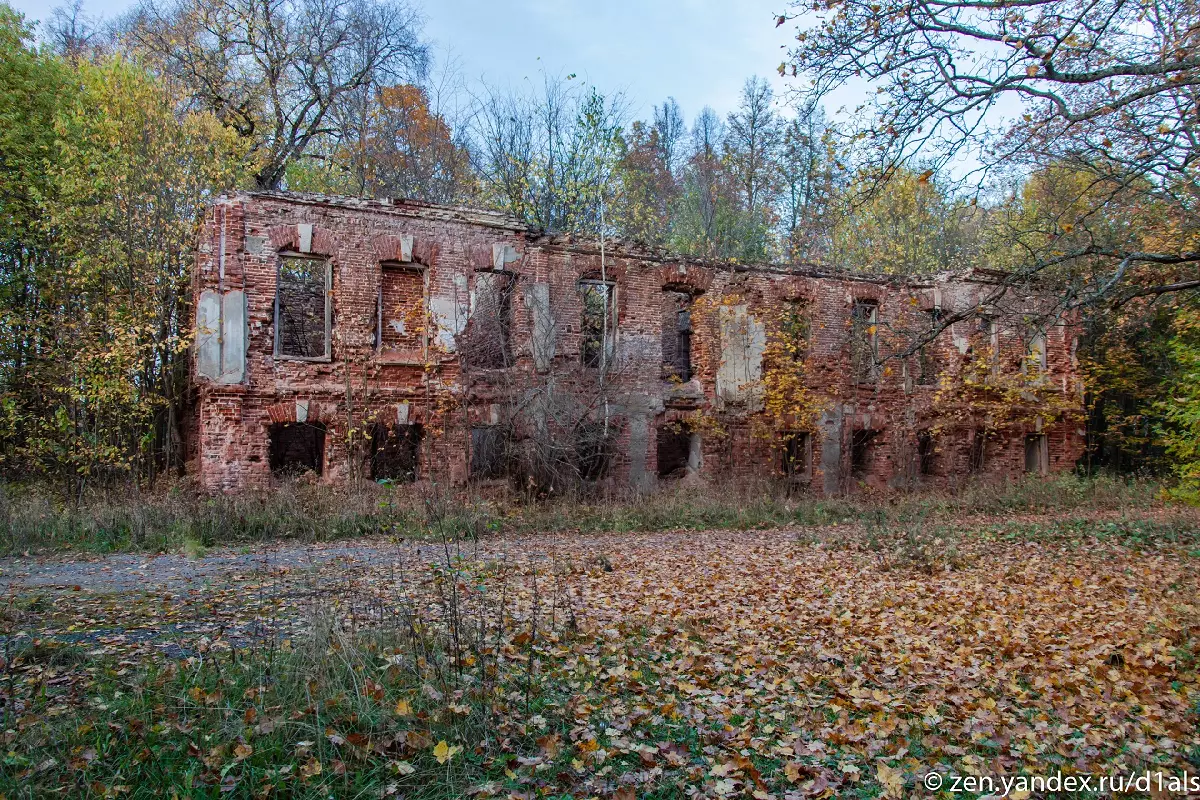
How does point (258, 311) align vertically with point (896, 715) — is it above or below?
above

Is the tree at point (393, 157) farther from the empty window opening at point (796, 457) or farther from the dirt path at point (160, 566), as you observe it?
the dirt path at point (160, 566)

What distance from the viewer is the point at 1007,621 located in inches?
281

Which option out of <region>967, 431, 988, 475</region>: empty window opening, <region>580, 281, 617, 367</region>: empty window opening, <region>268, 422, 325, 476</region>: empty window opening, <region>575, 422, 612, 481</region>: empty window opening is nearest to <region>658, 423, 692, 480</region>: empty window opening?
<region>575, 422, 612, 481</region>: empty window opening

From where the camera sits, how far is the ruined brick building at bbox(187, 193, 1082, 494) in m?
15.7

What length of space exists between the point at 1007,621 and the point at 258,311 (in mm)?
13829

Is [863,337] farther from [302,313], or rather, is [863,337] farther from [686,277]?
[302,313]

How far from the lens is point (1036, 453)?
24.1 metres

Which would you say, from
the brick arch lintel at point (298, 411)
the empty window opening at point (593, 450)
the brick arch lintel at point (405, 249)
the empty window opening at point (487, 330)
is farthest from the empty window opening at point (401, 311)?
the empty window opening at point (593, 450)

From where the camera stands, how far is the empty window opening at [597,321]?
18.6 meters

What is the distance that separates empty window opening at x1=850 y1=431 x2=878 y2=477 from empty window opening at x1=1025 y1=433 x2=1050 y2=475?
5.55m

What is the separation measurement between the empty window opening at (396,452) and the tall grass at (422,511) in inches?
56.4

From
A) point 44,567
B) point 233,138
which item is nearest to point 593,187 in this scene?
point 233,138

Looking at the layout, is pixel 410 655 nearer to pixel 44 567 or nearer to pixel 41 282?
pixel 44 567

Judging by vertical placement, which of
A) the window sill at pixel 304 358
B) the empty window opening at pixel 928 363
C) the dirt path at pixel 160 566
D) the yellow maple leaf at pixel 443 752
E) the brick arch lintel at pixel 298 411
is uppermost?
the empty window opening at pixel 928 363
